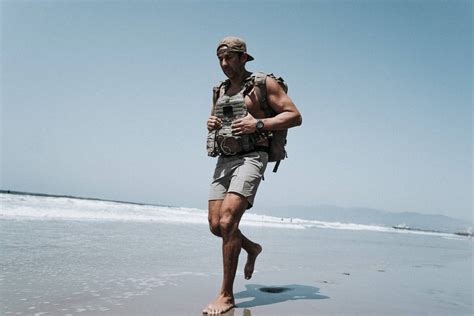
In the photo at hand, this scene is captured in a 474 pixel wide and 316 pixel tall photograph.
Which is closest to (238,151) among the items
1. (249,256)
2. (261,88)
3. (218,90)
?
(261,88)

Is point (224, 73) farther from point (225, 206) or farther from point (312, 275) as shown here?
point (312, 275)

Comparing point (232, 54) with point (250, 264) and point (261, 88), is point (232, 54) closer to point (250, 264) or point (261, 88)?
point (261, 88)

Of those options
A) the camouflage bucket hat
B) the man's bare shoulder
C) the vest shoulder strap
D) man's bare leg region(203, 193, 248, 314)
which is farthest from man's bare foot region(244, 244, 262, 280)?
the camouflage bucket hat

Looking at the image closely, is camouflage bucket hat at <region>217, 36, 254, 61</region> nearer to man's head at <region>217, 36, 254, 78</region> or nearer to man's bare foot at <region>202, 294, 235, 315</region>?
man's head at <region>217, 36, 254, 78</region>

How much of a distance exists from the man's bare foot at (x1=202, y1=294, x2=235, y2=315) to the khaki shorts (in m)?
0.85

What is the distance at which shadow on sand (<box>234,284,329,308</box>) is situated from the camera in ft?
11.7

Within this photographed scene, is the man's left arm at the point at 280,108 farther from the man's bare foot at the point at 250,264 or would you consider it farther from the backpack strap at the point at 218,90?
the man's bare foot at the point at 250,264

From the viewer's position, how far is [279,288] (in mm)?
4270

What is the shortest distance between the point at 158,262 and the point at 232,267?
2.40 metres

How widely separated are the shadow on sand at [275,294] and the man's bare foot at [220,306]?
0.21 m

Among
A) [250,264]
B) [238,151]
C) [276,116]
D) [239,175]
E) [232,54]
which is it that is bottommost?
[250,264]

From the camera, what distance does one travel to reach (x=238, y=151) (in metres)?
3.67

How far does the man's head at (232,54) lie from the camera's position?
145 inches

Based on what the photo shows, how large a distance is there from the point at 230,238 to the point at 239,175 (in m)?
0.57
